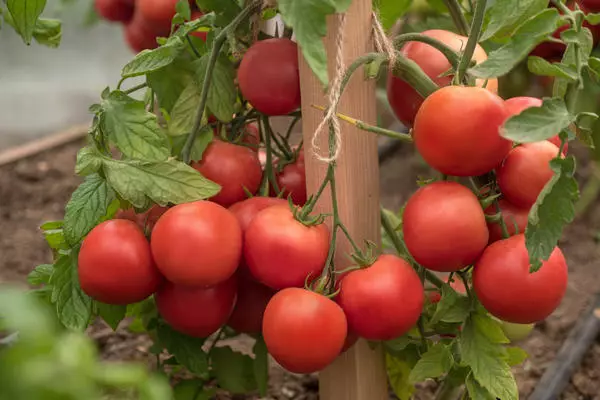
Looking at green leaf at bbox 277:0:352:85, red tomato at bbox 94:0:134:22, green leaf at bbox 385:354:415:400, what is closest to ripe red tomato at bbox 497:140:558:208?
green leaf at bbox 277:0:352:85

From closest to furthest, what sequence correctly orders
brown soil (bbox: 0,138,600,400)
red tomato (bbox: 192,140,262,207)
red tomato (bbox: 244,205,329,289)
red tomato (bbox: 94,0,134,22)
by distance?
red tomato (bbox: 244,205,329,289), red tomato (bbox: 192,140,262,207), red tomato (bbox: 94,0,134,22), brown soil (bbox: 0,138,600,400)

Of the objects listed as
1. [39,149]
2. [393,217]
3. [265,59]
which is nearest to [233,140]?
[265,59]

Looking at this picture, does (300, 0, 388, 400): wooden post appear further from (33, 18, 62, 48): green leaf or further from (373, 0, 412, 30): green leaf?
(33, 18, 62, 48): green leaf

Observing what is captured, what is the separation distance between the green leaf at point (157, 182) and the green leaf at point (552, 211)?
1.00ft

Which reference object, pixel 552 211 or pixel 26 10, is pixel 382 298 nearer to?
pixel 552 211

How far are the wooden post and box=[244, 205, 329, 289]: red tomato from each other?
0.25 ft

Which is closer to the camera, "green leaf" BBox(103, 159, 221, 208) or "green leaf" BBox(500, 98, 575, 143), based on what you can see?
"green leaf" BBox(500, 98, 575, 143)

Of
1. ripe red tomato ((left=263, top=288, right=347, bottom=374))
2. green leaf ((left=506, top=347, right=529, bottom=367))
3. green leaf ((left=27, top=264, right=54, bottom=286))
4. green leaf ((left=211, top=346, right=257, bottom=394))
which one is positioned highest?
ripe red tomato ((left=263, top=288, right=347, bottom=374))

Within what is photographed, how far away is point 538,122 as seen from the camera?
66cm

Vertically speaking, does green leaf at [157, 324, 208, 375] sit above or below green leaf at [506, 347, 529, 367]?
below

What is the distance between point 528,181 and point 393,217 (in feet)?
1.16

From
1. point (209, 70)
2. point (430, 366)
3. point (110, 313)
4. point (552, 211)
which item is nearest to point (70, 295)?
point (110, 313)

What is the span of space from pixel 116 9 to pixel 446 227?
1.93ft

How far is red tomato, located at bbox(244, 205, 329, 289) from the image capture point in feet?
2.47
